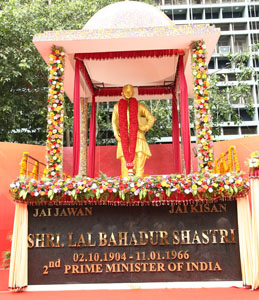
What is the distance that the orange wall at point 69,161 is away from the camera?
7.80 metres

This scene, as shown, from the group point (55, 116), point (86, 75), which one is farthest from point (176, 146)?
point (55, 116)

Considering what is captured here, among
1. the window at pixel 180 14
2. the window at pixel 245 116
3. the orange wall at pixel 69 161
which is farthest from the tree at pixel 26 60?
the window at pixel 180 14

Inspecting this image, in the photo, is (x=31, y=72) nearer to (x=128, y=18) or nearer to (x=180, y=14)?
(x=128, y=18)

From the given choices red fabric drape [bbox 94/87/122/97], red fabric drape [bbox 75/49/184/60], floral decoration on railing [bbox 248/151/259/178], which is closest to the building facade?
red fabric drape [bbox 94/87/122/97]

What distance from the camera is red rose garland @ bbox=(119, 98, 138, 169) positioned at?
7418 mm

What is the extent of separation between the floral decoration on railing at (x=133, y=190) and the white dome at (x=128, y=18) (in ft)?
12.2

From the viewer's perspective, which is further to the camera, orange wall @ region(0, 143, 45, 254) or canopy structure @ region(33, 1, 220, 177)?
orange wall @ region(0, 143, 45, 254)

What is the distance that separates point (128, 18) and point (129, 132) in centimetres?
245

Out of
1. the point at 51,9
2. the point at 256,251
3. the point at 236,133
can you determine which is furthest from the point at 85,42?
the point at 236,133

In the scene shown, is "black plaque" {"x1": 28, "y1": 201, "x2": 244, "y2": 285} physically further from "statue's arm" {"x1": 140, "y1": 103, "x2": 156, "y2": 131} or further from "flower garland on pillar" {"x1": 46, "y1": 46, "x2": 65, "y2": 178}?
"statue's arm" {"x1": 140, "y1": 103, "x2": 156, "y2": 131}

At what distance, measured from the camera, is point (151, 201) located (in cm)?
511

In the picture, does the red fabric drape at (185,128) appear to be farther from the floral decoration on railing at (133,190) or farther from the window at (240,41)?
the window at (240,41)

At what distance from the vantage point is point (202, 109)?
6.27m

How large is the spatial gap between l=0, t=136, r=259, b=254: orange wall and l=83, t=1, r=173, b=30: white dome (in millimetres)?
3424
